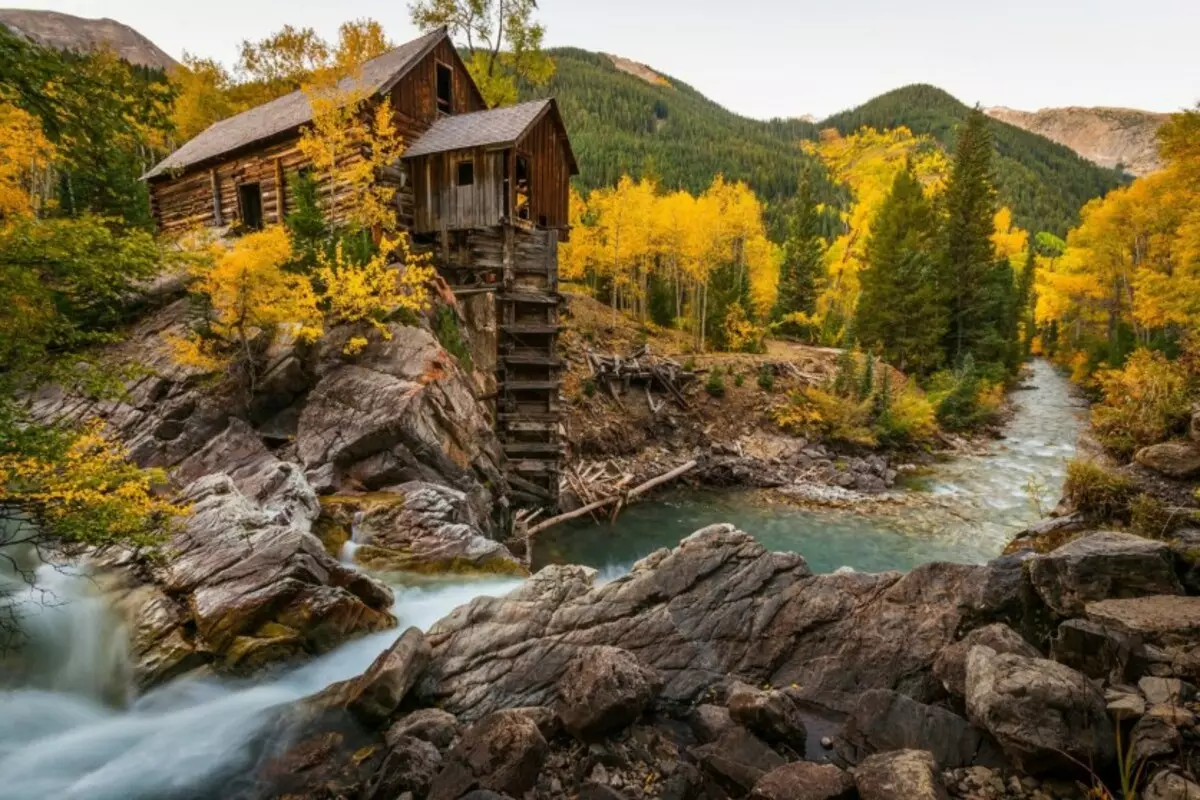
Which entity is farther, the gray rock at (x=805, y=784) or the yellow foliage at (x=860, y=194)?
the yellow foliage at (x=860, y=194)

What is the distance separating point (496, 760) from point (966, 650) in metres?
5.49

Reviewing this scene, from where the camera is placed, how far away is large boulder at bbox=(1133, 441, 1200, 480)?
10891mm

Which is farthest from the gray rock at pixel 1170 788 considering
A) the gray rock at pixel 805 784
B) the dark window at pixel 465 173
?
the dark window at pixel 465 173

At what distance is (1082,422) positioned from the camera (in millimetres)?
28656

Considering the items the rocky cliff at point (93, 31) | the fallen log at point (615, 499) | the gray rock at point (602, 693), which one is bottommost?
the fallen log at point (615, 499)

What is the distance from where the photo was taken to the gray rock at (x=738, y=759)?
18.3ft

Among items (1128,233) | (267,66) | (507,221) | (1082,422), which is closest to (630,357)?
(507,221)

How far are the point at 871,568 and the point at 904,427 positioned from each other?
12802 millimetres

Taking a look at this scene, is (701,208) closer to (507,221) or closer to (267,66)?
(507,221)

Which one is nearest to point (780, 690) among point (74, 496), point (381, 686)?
point (381, 686)

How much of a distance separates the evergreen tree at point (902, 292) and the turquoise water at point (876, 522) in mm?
9404

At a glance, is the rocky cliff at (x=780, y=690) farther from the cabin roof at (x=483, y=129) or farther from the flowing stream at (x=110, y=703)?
the cabin roof at (x=483, y=129)

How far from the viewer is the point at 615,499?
65.2ft

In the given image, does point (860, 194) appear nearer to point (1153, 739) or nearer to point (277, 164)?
point (277, 164)
